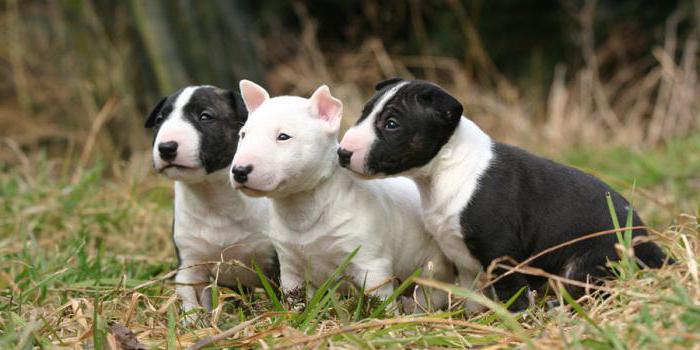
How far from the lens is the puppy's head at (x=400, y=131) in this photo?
10.5 feet

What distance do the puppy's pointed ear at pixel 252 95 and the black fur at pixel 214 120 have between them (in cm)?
12

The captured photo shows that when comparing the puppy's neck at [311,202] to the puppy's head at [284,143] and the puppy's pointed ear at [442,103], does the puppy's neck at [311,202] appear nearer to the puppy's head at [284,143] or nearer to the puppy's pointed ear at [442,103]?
the puppy's head at [284,143]

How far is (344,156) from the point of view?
3.19 m

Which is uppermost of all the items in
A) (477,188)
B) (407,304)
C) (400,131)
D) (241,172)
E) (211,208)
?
(400,131)

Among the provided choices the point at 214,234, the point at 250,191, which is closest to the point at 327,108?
the point at 250,191

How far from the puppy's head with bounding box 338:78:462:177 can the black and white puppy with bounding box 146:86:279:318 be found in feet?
1.87

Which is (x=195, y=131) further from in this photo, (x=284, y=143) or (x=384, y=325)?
(x=384, y=325)

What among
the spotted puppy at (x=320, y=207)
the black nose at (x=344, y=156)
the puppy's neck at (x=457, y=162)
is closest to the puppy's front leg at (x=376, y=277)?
the spotted puppy at (x=320, y=207)

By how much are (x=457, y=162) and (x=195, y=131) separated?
3.30 feet

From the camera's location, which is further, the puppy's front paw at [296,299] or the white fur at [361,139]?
the puppy's front paw at [296,299]

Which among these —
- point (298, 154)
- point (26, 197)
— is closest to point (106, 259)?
point (26, 197)

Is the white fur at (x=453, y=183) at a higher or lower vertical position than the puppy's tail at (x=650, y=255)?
higher

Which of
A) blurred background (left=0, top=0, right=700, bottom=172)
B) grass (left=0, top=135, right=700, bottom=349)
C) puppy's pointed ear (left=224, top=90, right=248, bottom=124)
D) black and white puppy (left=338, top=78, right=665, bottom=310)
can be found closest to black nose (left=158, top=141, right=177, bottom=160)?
puppy's pointed ear (left=224, top=90, right=248, bottom=124)

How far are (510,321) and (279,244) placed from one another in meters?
1.14
